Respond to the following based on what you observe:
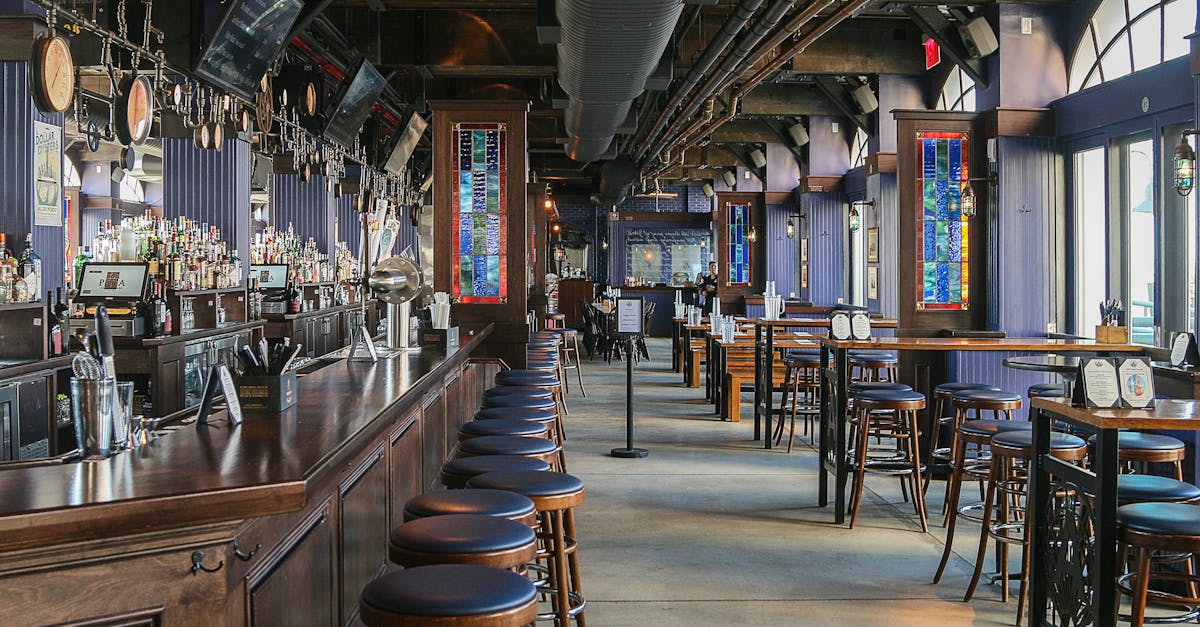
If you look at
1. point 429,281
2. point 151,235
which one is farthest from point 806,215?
point 151,235

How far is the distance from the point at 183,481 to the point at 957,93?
396 inches

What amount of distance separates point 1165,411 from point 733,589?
1951mm

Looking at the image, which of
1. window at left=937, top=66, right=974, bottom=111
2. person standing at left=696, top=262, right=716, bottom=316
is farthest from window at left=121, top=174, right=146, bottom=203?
window at left=937, top=66, right=974, bottom=111

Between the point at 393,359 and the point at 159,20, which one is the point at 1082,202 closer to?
the point at 393,359

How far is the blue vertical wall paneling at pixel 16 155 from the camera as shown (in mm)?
5910

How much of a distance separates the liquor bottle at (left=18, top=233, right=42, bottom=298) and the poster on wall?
18 cm

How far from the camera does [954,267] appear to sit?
8.41 meters

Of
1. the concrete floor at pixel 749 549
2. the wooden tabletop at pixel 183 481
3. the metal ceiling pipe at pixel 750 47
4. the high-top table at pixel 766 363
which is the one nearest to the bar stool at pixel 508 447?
the concrete floor at pixel 749 549

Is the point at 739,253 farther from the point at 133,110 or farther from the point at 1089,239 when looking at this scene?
the point at 133,110

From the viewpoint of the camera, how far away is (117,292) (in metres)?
7.08

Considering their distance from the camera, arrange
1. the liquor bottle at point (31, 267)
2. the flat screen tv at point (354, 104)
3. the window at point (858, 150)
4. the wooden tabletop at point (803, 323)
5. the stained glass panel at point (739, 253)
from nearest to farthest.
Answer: the liquor bottle at point (31, 267)
the flat screen tv at point (354, 104)
the wooden tabletop at point (803, 323)
the window at point (858, 150)
the stained glass panel at point (739, 253)

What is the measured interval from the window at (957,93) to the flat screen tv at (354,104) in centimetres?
575

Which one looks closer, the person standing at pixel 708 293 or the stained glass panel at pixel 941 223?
the stained glass panel at pixel 941 223

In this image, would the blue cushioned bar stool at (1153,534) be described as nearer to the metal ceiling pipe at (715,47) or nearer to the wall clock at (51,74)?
the metal ceiling pipe at (715,47)
